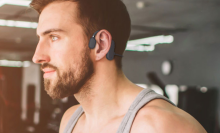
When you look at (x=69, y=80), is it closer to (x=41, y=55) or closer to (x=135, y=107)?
(x=41, y=55)

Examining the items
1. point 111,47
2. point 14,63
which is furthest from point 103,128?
point 14,63

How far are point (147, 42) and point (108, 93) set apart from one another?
4.93 ft

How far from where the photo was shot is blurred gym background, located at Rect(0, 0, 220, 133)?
1.96 meters

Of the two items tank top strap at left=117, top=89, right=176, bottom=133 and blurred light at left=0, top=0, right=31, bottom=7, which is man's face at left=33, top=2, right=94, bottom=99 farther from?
blurred light at left=0, top=0, right=31, bottom=7

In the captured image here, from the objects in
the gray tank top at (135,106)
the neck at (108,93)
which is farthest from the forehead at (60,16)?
the gray tank top at (135,106)

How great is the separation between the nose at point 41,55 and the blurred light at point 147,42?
1368 millimetres

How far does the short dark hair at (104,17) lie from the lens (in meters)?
1.10

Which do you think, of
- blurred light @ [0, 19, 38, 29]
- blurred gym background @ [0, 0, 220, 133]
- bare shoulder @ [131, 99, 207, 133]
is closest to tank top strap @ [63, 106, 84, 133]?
bare shoulder @ [131, 99, 207, 133]

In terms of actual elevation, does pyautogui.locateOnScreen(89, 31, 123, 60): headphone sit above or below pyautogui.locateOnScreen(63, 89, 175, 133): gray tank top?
above

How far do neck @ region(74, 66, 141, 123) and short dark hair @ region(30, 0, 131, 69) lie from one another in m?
0.08

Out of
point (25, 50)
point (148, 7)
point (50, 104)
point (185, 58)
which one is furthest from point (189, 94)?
point (25, 50)

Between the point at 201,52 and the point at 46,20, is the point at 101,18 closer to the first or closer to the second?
the point at 46,20

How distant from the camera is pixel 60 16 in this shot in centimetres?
109

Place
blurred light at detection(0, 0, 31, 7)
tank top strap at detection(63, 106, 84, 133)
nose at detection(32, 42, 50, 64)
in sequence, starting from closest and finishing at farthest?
nose at detection(32, 42, 50, 64)
tank top strap at detection(63, 106, 84, 133)
blurred light at detection(0, 0, 31, 7)
